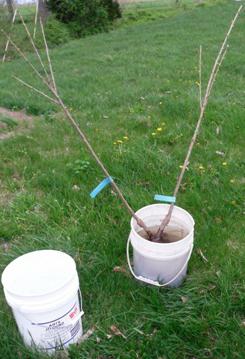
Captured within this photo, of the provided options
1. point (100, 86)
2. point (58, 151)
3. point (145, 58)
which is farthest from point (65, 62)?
point (58, 151)

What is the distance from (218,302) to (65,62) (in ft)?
35.7

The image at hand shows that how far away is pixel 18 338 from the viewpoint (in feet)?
7.47

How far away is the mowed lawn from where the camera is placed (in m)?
2.29

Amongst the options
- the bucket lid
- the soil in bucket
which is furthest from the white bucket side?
the soil in bucket

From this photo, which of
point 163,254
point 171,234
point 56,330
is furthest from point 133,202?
point 56,330

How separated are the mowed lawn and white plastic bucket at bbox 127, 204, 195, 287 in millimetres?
88

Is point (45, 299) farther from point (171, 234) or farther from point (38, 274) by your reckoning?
point (171, 234)

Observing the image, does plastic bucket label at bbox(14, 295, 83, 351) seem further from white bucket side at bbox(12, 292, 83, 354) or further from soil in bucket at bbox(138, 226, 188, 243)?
soil in bucket at bbox(138, 226, 188, 243)

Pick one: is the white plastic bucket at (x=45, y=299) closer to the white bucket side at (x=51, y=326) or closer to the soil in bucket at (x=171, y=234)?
the white bucket side at (x=51, y=326)

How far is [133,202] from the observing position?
11.2ft

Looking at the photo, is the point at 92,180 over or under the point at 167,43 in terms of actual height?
over

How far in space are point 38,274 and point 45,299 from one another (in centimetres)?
25

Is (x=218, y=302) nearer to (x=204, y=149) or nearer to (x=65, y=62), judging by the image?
(x=204, y=149)

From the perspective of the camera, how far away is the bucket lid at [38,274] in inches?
82.2
